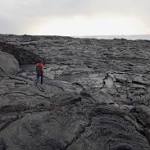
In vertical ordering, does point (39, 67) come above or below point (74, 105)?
above

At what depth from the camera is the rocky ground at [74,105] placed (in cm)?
1991

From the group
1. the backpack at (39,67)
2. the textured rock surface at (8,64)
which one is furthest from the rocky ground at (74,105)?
the backpack at (39,67)

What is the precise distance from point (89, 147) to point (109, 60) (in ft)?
79.1

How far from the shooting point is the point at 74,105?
23.6 m

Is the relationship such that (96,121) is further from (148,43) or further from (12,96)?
(148,43)

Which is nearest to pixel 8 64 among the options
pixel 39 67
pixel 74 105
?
pixel 39 67

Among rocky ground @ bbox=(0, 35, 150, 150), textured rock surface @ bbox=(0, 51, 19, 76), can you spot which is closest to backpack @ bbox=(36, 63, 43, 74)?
rocky ground @ bbox=(0, 35, 150, 150)

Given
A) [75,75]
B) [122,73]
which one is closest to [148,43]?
[122,73]

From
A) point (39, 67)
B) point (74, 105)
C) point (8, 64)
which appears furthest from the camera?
point (8, 64)

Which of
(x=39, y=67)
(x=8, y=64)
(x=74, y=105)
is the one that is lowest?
(x=74, y=105)

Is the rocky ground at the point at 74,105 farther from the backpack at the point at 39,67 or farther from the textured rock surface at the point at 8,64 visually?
the backpack at the point at 39,67

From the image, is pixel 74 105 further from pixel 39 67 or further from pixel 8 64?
pixel 8 64

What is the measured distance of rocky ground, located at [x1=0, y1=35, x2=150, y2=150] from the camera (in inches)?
784

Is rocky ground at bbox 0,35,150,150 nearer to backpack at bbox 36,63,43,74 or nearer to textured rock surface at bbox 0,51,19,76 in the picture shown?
textured rock surface at bbox 0,51,19,76
